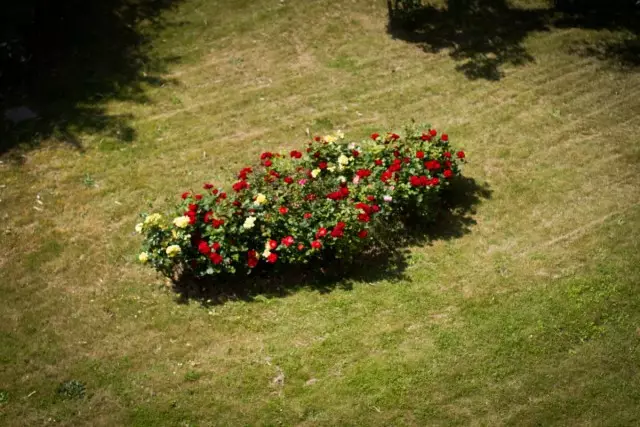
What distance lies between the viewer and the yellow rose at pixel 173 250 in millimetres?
6234

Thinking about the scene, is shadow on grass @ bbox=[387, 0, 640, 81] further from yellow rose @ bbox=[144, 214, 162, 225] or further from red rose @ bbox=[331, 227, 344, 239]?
yellow rose @ bbox=[144, 214, 162, 225]

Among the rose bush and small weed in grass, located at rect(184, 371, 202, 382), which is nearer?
small weed in grass, located at rect(184, 371, 202, 382)

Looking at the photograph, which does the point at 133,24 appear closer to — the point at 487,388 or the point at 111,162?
the point at 111,162

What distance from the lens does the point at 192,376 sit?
580 centimetres

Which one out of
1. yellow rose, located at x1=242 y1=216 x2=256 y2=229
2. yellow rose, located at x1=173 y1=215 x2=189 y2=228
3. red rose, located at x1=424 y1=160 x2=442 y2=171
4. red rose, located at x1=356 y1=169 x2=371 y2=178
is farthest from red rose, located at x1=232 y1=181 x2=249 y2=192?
red rose, located at x1=424 y1=160 x2=442 y2=171

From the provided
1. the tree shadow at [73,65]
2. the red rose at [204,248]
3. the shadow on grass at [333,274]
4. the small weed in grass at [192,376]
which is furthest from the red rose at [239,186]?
the tree shadow at [73,65]

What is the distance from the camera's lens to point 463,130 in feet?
31.2

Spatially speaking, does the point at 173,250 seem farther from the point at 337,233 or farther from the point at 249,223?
the point at 337,233

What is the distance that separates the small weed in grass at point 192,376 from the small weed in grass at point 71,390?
1.07m

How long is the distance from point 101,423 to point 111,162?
4.75 m

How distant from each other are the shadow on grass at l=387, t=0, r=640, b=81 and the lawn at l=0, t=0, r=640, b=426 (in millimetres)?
108

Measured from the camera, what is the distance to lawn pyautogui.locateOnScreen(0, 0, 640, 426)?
5582mm

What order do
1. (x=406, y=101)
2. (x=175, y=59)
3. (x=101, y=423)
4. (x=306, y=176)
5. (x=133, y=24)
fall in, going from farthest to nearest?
(x=133, y=24)
(x=175, y=59)
(x=406, y=101)
(x=306, y=176)
(x=101, y=423)

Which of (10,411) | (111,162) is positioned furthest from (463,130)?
(10,411)
